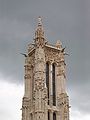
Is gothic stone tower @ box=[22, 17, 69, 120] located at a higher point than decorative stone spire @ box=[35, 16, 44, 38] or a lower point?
lower

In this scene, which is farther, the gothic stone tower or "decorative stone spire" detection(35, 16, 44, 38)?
"decorative stone spire" detection(35, 16, 44, 38)

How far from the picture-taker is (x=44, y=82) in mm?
51812

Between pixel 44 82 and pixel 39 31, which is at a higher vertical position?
pixel 39 31

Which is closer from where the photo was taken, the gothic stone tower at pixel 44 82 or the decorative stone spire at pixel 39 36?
the gothic stone tower at pixel 44 82

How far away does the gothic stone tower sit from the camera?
50.3 metres

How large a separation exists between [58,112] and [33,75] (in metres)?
6.80

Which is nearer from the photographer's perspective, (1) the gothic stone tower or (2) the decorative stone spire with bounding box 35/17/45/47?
(1) the gothic stone tower

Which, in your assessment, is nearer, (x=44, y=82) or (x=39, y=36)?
(x=44, y=82)

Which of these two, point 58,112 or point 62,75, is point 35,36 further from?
point 58,112

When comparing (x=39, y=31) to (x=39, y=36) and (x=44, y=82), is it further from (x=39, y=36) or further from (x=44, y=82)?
(x=44, y=82)

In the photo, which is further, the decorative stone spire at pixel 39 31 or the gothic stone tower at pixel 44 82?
the decorative stone spire at pixel 39 31

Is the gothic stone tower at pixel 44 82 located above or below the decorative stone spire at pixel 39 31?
below

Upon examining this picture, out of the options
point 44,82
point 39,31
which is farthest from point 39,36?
point 44,82

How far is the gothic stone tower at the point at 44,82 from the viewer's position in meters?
50.3
